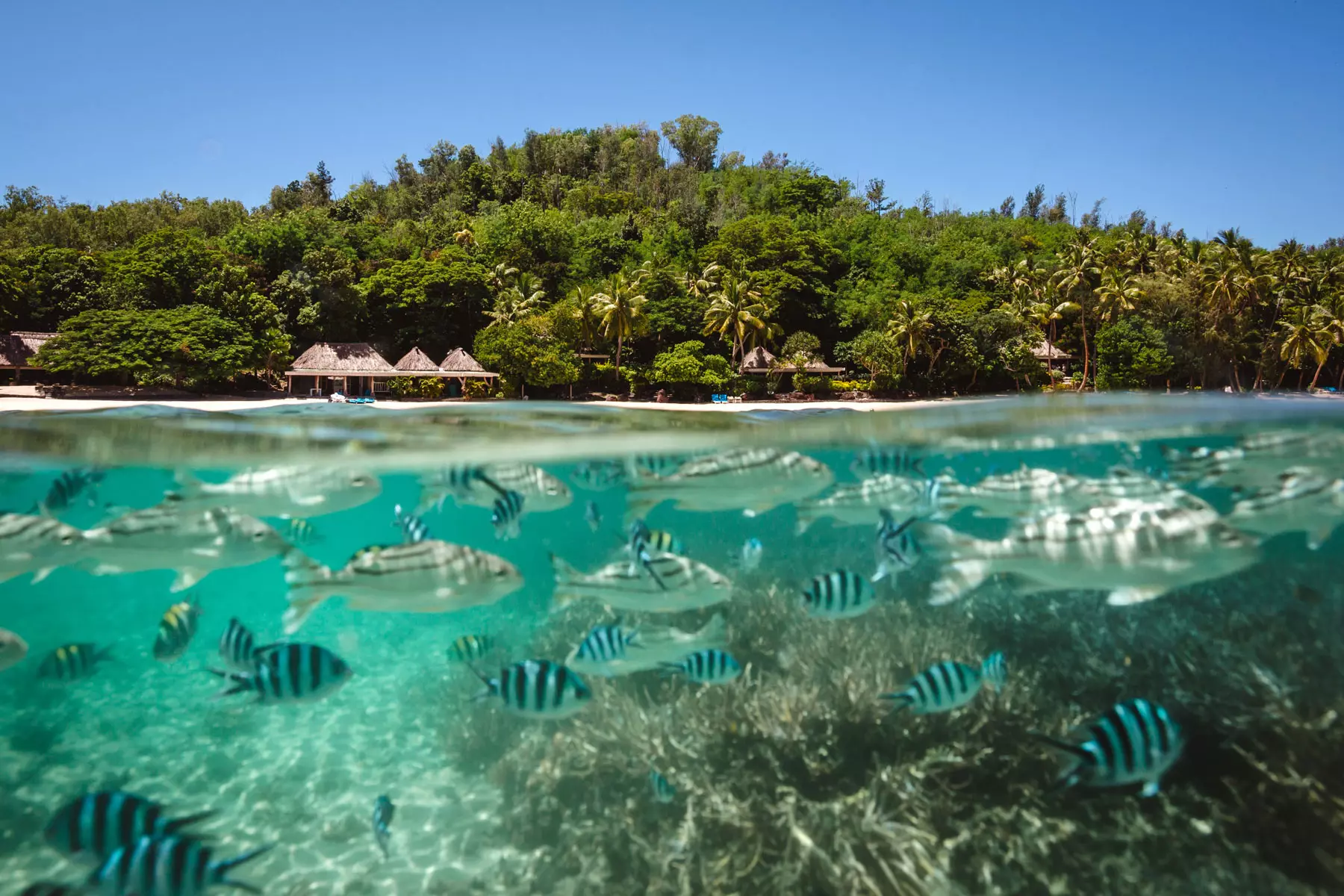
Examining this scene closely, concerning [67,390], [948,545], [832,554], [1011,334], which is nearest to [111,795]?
[948,545]

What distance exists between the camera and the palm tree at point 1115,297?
45.9 meters

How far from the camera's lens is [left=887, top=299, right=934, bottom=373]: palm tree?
136 feet

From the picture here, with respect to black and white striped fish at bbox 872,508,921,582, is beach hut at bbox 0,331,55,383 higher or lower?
higher

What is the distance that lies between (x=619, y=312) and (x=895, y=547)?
36669 mm

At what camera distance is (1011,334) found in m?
43.5

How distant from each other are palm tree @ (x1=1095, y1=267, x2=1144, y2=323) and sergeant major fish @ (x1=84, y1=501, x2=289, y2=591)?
50629mm

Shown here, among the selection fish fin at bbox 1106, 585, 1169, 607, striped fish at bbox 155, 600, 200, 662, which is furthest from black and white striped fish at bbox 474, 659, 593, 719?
fish fin at bbox 1106, 585, 1169, 607

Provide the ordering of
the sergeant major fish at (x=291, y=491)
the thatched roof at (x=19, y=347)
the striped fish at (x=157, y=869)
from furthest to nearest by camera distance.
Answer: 1. the thatched roof at (x=19, y=347)
2. the sergeant major fish at (x=291, y=491)
3. the striped fish at (x=157, y=869)

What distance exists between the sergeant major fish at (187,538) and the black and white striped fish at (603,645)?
3.00 metres

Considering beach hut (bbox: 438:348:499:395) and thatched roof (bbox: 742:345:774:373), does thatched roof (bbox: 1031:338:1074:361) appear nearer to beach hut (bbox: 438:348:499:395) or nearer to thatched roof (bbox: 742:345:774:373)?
thatched roof (bbox: 742:345:774:373)

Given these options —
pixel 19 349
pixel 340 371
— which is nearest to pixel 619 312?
pixel 340 371

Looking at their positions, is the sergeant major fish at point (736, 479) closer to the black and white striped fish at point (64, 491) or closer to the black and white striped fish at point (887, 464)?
the black and white striped fish at point (887, 464)

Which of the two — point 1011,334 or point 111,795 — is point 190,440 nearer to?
point 111,795

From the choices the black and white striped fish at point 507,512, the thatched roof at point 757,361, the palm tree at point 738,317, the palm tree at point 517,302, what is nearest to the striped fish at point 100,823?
the black and white striped fish at point 507,512
